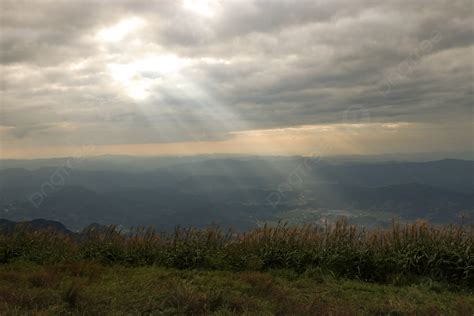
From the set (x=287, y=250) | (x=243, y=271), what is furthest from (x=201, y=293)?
(x=287, y=250)

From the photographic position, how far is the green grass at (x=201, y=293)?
259 inches

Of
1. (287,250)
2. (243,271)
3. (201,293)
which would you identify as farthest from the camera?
(287,250)

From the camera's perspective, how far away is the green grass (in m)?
6.57

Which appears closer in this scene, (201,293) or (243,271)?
(201,293)

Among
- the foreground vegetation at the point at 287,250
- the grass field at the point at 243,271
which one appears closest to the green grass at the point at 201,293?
the grass field at the point at 243,271

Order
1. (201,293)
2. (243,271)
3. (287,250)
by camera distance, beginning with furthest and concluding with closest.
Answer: (287,250), (243,271), (201,293)

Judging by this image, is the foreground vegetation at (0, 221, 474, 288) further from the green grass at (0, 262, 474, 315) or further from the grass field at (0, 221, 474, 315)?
the green grass at (0, 262, 474, 315)

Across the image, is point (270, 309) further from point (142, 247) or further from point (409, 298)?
point (142, 247)

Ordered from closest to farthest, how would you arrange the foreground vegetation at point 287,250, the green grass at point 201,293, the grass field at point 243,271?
the green grass at point 201,293 < the grass field at point 243,271 < the foreground vegetation at point 287,250

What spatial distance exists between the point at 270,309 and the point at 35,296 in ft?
14.8

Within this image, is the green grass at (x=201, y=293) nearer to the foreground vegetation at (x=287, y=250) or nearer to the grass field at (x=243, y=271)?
the grass field at (x=243, y=271)

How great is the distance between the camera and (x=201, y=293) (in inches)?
295

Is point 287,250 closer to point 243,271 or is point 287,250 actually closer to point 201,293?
point 243,271

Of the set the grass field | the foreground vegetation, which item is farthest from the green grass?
the foreground vegetation
